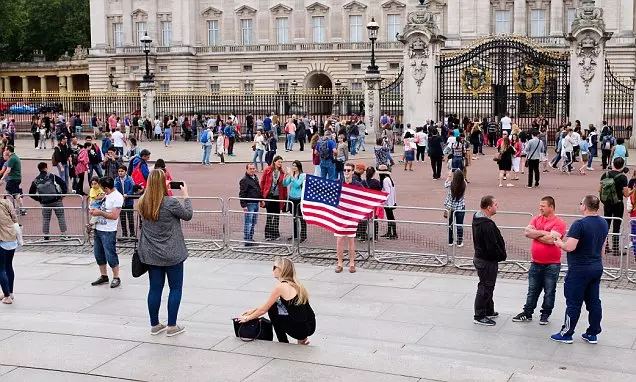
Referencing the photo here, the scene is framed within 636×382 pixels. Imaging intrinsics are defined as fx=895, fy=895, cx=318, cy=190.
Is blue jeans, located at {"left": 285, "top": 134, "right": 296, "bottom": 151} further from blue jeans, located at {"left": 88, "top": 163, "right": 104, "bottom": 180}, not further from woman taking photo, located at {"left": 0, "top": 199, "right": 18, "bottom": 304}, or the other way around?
woman taking photo, located at {"left": 0, "top": 199, "right": 18, "bottom": 304}

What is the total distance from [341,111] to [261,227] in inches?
1537

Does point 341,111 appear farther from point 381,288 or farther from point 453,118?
point 381,288

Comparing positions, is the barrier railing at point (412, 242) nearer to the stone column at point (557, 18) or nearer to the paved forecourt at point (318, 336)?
the paved forecourt at point (318, 336)

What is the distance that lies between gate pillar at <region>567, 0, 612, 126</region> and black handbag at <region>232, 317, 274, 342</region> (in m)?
27.4

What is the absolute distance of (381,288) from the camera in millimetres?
12578

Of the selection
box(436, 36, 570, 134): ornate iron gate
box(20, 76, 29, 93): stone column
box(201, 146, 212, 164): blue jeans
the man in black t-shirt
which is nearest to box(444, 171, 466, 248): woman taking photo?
the man in black t-shirt

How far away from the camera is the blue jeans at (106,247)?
1265cm

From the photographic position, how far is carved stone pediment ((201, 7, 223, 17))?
71875mm

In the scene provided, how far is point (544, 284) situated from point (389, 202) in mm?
6299

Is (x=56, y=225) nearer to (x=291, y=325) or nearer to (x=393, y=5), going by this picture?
(x=291, y=325)

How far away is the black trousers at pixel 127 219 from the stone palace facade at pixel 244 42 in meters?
52.6

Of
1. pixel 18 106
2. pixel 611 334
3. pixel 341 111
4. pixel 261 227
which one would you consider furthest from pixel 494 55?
pixel 18 106

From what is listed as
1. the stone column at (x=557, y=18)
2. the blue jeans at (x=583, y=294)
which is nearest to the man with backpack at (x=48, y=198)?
the blue jeans at (x=583, y=294)

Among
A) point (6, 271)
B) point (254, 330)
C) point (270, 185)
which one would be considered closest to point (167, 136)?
point (270, 185)
